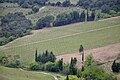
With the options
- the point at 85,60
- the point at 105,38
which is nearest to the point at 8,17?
the point at 105,38

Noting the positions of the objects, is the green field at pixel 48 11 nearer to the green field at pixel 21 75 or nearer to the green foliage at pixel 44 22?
the green foliage at pixel 44 22

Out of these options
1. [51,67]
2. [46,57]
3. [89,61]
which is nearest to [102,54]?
[89,61]

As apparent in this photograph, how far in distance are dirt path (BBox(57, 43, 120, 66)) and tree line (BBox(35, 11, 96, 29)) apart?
19.7 metres

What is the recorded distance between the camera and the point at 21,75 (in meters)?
43.7

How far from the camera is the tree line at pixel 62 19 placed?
71.0 metres

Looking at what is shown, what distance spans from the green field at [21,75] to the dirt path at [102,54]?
205 inches

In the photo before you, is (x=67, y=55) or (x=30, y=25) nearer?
(x=67, y=55)

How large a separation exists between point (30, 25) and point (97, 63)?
26386 millimetres

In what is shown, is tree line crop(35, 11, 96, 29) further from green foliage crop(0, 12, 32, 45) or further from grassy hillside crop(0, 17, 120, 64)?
grassy hillside crop(0, 17, 120, 64)

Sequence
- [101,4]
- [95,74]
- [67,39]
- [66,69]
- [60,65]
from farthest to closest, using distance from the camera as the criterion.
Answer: [101,4] → [67,39] → [60,65] → [66,69] → [95,74]

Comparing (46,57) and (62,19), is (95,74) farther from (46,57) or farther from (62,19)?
(62,19)

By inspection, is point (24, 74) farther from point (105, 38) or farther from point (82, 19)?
point (82, 19)

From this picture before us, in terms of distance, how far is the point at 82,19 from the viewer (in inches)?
2852

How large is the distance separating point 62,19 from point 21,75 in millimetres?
29248
